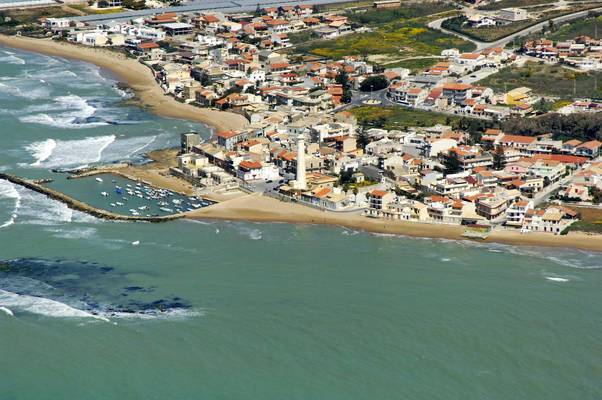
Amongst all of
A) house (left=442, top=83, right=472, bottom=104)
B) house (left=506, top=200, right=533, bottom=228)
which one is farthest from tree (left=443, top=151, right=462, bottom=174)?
house (left=442, top=83, right=472, bottom=104)

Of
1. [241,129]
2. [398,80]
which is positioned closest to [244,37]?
[398,80]

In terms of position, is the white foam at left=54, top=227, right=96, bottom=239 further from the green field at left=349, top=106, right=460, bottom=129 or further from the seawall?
the green field at left=349, top=106, right=460, bottom=129

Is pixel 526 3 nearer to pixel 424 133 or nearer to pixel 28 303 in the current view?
pixel 424 133

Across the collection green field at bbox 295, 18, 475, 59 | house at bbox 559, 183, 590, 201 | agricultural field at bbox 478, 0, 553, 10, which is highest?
agricultural field at bbox 478, 0, 553, 10

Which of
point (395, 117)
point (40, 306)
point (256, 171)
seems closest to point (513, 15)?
point (395, 117)

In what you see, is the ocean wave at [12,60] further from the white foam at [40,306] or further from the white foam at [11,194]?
the white foam at [40,306]

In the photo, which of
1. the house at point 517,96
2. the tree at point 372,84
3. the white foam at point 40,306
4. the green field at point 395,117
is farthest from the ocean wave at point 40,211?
the house at point 517,96
